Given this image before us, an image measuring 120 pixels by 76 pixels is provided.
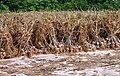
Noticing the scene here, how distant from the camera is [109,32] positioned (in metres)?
10.4

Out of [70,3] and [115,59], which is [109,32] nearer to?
[115,59]

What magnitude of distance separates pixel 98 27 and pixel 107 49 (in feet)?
2.00

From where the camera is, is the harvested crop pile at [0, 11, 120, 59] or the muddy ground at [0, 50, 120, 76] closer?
the muddy ground at [0, 50, 120, 76]

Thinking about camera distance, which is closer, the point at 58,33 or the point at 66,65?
the point at 66,65

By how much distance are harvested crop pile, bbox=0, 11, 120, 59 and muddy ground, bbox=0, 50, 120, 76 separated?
0.94 ft

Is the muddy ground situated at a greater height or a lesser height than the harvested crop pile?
Result: lesser

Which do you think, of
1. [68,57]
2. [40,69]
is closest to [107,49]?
[68,57]

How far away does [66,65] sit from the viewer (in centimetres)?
813

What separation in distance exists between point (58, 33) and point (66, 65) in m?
1.84

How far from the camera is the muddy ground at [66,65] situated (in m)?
7.49

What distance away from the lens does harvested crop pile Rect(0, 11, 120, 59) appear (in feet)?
30.0

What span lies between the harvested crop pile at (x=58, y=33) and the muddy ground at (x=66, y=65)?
0.29 meters

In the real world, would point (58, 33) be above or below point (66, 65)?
above

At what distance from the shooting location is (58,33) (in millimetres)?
9891
